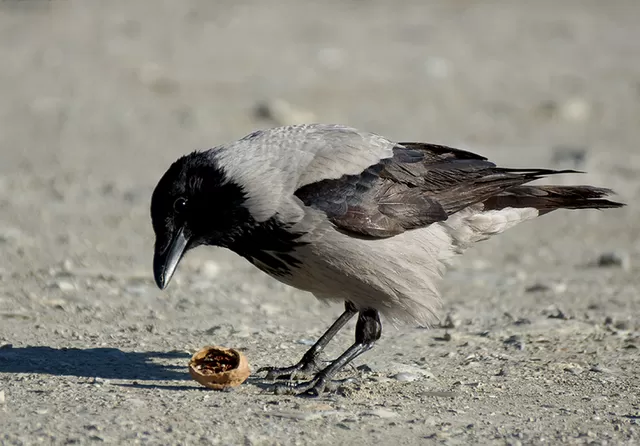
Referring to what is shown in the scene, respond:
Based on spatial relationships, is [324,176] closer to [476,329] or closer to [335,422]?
[335,422]

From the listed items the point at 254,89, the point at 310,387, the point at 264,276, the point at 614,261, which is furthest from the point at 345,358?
the point at 254,89

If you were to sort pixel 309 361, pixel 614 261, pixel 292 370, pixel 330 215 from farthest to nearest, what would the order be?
pixel 614 261 < pixel 309 361 < pixel 292 370 < pixel 330 215

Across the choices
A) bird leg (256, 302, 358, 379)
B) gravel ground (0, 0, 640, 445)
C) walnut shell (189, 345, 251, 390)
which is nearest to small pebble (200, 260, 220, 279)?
gravel ground (0, 0, 640, 445)

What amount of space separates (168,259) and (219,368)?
68 cm

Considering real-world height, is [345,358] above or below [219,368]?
above

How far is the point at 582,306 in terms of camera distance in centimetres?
812

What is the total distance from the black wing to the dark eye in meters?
0.63

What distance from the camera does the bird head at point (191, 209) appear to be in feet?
19.8

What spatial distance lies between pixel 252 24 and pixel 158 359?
14.0 meters

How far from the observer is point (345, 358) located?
6203mm

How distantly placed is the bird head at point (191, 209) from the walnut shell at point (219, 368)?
48cm

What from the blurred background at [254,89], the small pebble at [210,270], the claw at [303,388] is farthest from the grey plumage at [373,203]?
the blurred background at [254,89]

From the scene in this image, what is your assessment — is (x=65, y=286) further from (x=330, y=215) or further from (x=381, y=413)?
(x=381, y=413)

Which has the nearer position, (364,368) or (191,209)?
(191,209)
